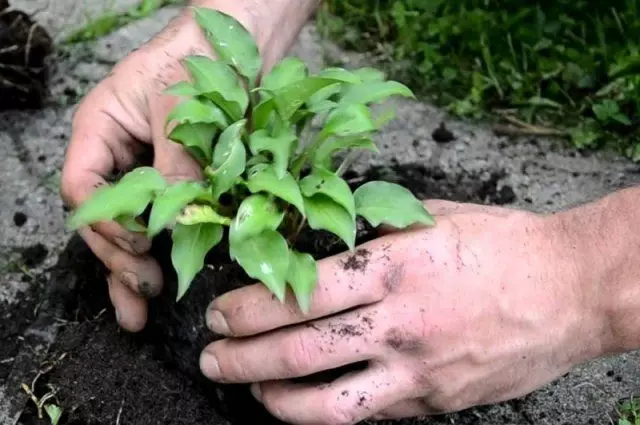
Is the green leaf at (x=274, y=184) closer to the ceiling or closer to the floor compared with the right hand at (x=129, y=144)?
closer to the ceiling

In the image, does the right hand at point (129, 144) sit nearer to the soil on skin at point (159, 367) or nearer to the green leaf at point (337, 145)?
the soil on skin at point (159, 367)

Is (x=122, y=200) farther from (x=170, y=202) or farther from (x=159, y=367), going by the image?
(x=159, y=367)

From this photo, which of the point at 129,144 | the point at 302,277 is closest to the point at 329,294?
the point at 302,277

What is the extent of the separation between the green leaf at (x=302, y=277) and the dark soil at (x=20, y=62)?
1.41 m

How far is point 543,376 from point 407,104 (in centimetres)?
117

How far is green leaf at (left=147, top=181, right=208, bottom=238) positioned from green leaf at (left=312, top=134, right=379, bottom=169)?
21cm

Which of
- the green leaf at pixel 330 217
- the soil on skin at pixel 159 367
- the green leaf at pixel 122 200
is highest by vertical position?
the green leaf at pixel 330 217

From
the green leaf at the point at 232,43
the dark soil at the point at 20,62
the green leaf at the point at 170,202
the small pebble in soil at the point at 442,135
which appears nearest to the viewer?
the green leaf at the point at 170,202

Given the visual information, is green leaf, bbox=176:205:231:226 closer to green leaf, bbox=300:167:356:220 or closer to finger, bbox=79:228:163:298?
green leaf, bbox=300:167:356:220

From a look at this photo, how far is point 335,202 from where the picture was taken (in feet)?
4.98

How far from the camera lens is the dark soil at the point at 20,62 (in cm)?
261

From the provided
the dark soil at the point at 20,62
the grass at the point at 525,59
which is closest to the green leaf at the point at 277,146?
the grass at the point at 525,59

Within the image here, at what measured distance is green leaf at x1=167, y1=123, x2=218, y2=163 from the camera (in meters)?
1.56

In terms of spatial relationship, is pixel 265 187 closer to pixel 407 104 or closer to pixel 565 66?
pixel 407 104
